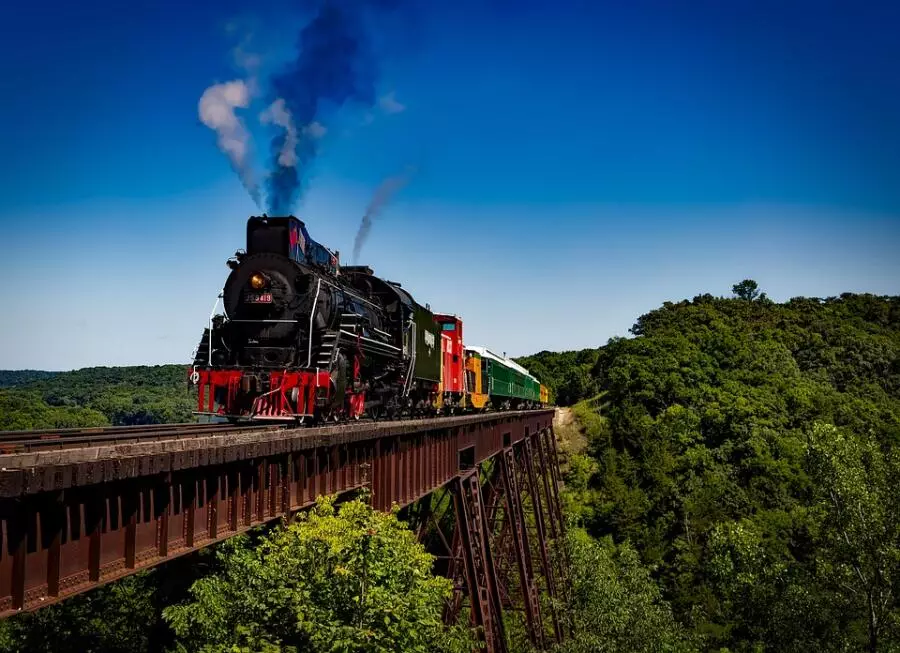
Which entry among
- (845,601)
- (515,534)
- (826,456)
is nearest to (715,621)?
(845,601)

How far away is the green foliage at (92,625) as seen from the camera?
25812mm

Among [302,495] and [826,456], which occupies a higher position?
[302,495]

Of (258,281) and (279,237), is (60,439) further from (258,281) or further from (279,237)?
(279,237)

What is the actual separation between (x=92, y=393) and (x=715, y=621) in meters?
95.0

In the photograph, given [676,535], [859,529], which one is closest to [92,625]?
[859,529]

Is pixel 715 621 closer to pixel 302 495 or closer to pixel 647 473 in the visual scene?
pixel 647 473

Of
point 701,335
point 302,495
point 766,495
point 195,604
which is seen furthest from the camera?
point 701,335

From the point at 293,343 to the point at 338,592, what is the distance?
6698 mm

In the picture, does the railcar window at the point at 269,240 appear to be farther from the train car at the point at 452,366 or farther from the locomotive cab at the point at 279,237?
the train car at the point at 452,366

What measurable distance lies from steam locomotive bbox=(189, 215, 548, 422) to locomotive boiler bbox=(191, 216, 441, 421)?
0.02 m

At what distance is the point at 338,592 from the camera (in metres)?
8.20

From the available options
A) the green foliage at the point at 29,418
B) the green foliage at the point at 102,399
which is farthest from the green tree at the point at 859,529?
the green foliage at the point at 102,399

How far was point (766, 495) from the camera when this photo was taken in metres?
41.5

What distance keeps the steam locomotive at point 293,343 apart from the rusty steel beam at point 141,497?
90.8 inches
